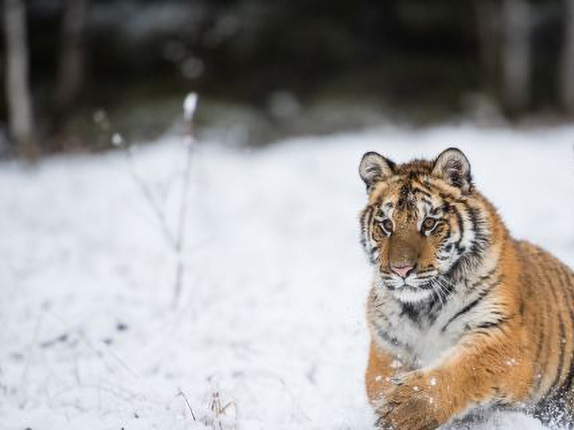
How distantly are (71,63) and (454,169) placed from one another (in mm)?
14427

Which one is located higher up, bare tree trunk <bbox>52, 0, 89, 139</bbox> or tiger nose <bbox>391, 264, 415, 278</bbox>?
bare tree trunk <bbox>52, 0, 89, 139</bbox>

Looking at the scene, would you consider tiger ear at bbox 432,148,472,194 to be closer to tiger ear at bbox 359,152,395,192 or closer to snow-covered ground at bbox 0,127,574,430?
tiger ear at bbox 359,152,395,192

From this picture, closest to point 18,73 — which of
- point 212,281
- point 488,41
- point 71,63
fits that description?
point 71,63

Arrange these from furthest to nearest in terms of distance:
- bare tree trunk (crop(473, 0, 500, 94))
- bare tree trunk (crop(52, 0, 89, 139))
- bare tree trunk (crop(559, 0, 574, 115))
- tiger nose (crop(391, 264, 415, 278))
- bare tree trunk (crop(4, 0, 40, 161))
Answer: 1. bare tree trunk (crop(473, 0, 500, 94))
2. bare tree trunk (crop(52, 0, 89, 139))
3. bare tree trunk (crop(559, 0, 574, 115))
4. bare tree trunk (crop(4, 0, 40, 161))
5. tiger nose (crop(391, 264, 415, 278))

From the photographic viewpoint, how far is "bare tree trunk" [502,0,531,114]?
15703 mm

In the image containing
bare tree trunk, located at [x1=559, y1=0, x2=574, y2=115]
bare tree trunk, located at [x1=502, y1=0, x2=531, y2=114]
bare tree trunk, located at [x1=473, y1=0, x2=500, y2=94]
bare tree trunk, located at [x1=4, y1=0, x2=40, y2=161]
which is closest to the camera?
bare tree trunk, located at [x1=4, y1=0, x2=40, y2=161]

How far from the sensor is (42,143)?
13734 mm

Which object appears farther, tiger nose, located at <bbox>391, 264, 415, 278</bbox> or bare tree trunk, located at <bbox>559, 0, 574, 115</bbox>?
bare tree trunk, located at <bbox>559, 0, 574, 115</bbox>

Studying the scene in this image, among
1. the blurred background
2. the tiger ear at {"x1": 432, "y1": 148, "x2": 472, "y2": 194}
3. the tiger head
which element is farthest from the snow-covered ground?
the tiger ear at {"x1": 432, "y1": 148, "x2": 472, "y2": 194}

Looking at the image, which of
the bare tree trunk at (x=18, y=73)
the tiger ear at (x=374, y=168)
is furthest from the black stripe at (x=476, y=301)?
the bare tree trunk at (x=18, y=73)

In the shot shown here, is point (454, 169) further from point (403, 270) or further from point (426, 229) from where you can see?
point (403, 270)

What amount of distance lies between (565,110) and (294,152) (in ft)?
21.4

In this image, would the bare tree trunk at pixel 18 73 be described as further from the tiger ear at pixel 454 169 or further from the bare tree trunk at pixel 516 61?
the tiger ear at pixel 454 169

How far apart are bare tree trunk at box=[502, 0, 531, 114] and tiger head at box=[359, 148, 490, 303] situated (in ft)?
42.1
